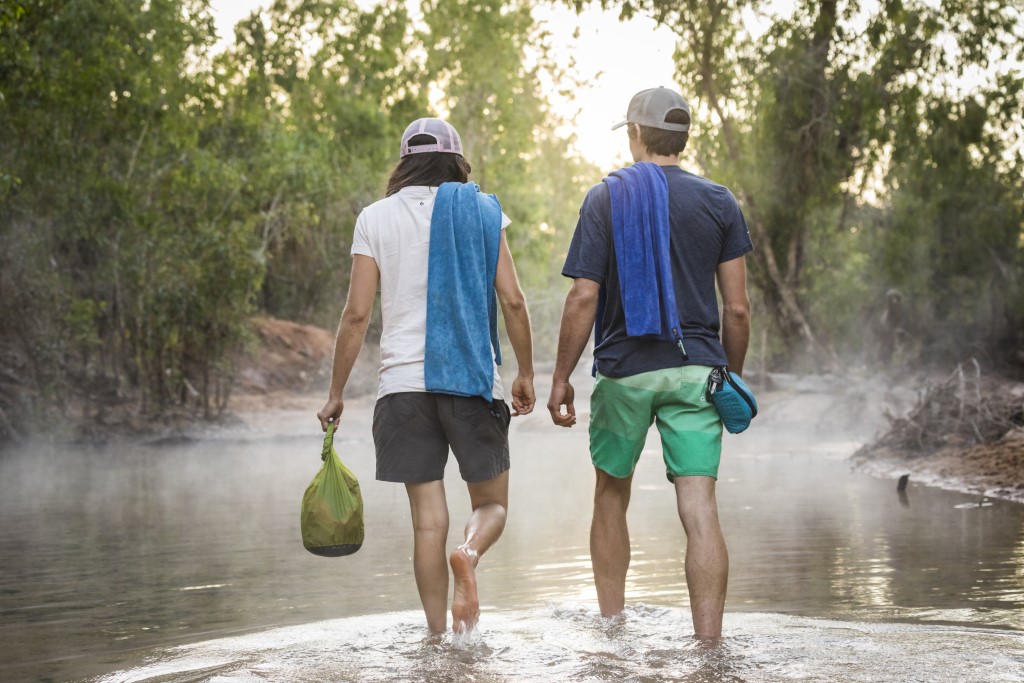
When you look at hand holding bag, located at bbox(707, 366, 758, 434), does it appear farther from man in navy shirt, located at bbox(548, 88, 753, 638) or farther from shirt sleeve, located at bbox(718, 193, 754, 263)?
shirt sleeve, located at bbox(718, 193, 754, 263)

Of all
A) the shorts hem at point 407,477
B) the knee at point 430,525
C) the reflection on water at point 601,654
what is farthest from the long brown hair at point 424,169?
the reflection on water at point 601,654

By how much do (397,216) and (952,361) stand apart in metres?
16.8

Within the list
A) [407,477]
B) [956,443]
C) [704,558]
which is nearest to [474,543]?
[407,477]

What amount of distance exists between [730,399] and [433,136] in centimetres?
152

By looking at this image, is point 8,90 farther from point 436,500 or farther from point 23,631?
point 436,500

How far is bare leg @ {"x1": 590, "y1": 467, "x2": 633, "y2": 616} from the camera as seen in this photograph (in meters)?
5.00

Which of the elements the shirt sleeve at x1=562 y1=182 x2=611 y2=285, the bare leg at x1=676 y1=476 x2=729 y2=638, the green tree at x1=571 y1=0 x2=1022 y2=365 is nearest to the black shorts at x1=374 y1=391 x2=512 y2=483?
the shirt sleeve at x1=562 y1=182 x2=611 y2=285

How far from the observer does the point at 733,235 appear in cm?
483

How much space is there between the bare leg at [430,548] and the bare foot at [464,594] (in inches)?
7.4

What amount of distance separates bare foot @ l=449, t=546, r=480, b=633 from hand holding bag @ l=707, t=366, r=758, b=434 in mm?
1060

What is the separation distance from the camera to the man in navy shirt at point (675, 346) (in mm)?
4656

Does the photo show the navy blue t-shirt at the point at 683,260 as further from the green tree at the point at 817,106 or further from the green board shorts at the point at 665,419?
the green tree at the point at 817,106

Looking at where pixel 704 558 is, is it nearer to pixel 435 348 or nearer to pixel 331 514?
pixel 435 348

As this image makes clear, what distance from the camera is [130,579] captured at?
6871 millimetres
